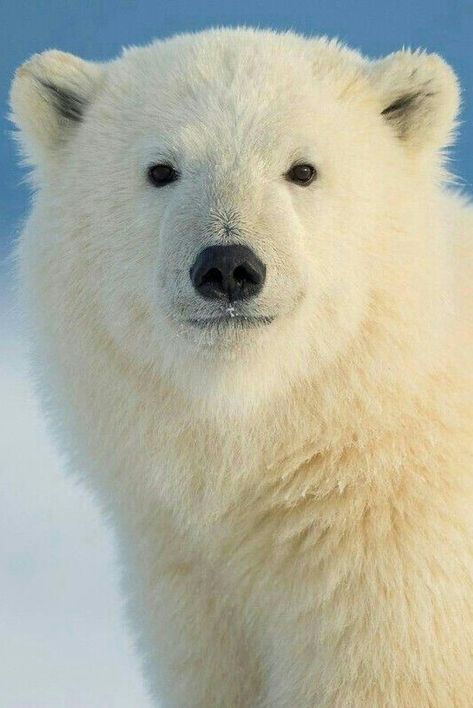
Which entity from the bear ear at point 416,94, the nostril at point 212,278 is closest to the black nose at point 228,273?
the nostril at point 212,278

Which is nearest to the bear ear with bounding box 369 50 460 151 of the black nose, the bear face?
the bear face

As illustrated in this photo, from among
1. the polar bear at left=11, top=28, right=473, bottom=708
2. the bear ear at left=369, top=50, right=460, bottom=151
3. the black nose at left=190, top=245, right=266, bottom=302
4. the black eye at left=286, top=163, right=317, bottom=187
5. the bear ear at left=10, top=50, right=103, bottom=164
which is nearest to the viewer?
the black nose at left=190, top=245, right=266, bottom=302

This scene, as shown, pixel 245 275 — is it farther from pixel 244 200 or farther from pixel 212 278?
pixel 244 200

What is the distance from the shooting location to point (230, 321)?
5.00m

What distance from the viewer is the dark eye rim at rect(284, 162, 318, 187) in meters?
5.26

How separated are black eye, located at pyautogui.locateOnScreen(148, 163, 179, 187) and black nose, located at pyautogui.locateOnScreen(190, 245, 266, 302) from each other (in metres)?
0.60

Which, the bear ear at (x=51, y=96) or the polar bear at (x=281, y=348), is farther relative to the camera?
the bear ear at (x=51, y=96)

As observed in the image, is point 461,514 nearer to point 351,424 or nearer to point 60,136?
point 351,424

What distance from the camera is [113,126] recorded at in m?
5.67

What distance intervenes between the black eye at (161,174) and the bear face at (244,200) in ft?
0.03

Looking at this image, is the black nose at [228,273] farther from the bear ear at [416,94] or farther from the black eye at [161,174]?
the bear ear at [416,94]

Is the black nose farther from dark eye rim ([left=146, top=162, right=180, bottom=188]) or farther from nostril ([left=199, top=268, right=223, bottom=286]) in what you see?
dark eye rim ([left=146, top=162, right=180, bottom=188])

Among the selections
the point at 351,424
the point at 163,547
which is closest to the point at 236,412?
the point at 351,424

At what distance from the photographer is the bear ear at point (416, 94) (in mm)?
5656
